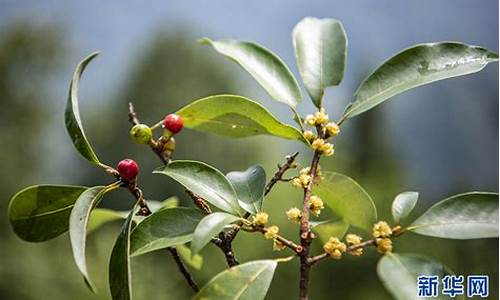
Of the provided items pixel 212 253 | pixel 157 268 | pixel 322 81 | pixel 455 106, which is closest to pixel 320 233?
pixel 322 81

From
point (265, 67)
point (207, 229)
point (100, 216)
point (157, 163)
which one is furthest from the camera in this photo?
point (157, 163)

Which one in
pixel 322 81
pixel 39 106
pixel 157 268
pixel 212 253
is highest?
pixel 322 81

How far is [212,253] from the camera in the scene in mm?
5367

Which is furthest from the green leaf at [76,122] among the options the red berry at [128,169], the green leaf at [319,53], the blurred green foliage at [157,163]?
the blurred green foliage at [157,163]

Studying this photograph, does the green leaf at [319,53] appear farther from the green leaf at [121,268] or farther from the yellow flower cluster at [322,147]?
the green leaf at [121,268]

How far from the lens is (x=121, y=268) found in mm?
640

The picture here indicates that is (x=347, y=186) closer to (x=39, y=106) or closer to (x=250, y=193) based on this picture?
(x=250, y=193)

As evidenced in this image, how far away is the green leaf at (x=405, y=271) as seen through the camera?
0.66 meters

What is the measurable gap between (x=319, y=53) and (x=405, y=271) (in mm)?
310

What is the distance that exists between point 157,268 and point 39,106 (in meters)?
2.25

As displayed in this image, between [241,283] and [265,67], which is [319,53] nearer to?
[265,67]

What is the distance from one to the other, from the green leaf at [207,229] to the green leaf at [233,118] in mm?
138

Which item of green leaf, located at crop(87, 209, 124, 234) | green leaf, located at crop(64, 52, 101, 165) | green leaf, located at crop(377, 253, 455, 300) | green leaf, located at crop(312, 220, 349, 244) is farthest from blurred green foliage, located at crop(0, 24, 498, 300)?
green leaf, located at crop(377, 253, 455, 300)

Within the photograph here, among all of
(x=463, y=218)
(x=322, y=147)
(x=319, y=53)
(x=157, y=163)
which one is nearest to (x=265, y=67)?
(x=319, y=53)
